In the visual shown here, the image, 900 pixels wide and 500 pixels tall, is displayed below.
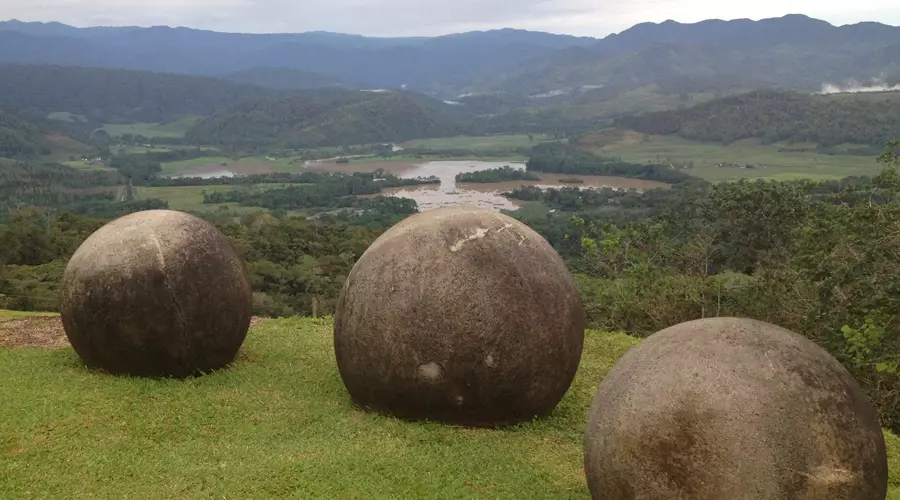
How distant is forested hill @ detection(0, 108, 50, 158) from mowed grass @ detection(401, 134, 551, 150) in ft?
246

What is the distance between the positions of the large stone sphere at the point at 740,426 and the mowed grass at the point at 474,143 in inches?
6604

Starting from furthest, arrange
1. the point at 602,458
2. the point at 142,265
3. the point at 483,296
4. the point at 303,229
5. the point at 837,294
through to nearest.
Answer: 1. the point at 303,229
2. the point at 837,294
3. the point at 142,265
4. the point at 483,296
5. the point at 602,458

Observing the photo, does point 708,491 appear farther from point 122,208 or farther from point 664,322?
point 122,208

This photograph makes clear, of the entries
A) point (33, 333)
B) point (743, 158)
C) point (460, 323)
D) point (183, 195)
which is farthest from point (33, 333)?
point (743, 158)

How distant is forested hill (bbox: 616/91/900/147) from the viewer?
4552 inches

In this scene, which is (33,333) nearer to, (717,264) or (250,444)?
(250,444)

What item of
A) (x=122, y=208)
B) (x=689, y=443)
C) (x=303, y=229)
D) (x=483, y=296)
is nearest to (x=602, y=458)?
(x=689, y=443)

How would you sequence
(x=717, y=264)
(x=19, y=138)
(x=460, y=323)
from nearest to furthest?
(x=460, y=323), (x=717, y=264), (x=19, y=138)

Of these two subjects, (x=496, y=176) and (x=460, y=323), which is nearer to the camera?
(x=460, y=323)

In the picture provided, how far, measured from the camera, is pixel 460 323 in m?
10.3

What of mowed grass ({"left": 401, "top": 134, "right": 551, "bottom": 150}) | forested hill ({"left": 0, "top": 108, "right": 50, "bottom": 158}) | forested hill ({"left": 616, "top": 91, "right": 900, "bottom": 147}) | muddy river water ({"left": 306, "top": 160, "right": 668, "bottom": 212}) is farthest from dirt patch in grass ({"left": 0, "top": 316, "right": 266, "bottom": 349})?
mowed grass ({"left": 401, "top": 134, "right": 551, "bottom": 150})

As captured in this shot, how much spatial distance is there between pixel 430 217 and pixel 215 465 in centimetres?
433

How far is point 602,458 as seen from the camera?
7.49 m

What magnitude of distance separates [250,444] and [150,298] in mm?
3354
